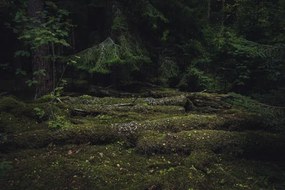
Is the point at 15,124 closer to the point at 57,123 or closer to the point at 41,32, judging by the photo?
the point at 57,123

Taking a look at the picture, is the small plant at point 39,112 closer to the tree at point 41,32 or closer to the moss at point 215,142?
the tree at point 41,32

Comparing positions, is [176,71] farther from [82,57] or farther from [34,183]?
[34,183]

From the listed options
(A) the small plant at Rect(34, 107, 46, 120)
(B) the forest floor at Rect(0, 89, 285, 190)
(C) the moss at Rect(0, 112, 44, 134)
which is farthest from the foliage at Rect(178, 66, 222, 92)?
(C) the moss at Rect(0, 112, 44, 134)

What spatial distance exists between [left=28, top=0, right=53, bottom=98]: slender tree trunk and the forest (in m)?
0.04

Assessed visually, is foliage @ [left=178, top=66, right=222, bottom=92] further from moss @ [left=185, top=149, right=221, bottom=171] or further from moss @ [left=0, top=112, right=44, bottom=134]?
moss @ [left=0, top=112, right=44, bottom=134]

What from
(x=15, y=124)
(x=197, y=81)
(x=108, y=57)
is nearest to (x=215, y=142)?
(x=15, y=124)

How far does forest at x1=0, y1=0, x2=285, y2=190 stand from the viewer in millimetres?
8070

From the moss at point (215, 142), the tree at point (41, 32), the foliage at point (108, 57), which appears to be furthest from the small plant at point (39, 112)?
the foliage at point (108, 57)

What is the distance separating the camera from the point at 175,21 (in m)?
15.9

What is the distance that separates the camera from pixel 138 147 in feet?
29.3

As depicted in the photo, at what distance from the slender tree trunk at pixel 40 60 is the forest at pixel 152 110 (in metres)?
0.04

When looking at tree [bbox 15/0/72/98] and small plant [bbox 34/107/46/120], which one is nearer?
tree [bbox 15/0/72/98]

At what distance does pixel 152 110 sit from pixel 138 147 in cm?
242

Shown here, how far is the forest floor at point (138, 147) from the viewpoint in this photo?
7.88 meters
